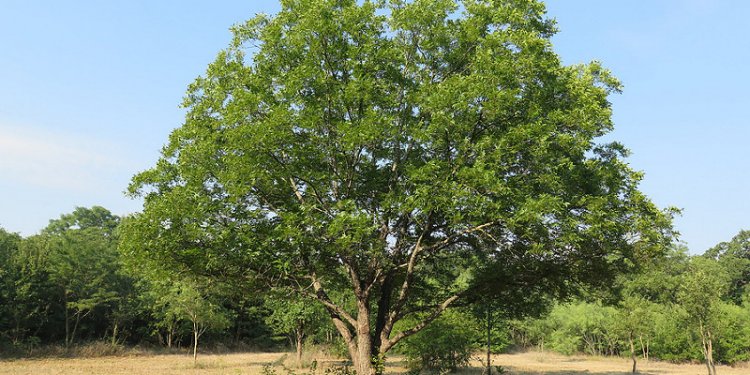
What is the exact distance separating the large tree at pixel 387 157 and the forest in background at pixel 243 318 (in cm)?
288

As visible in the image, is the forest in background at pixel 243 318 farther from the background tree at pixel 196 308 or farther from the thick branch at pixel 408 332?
the thick branch at pixel 408 332

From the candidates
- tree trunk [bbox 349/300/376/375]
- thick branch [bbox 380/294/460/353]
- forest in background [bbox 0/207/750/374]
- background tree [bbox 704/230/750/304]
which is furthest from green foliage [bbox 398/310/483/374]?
background tree [bbox 704/230/750/304]

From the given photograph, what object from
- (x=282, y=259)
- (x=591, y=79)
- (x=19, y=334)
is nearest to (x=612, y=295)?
(x=591, y=79)

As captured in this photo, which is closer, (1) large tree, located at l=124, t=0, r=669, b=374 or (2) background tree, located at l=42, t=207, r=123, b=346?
(1) large tree, located at l=124, t=0, r=669, b=374

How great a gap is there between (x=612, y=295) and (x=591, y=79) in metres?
7.57

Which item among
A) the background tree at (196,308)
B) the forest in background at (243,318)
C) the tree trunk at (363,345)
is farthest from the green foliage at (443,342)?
the background tree at (196,308)

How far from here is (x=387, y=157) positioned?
15.3 meters

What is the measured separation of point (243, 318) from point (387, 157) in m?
53.0

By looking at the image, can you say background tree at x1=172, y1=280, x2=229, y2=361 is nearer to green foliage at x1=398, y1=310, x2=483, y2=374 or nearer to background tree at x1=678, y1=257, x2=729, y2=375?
green foliage at x1=398, y1=310, x2=483, y2=374

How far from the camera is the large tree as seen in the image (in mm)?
12344

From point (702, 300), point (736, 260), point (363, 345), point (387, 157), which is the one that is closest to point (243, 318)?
point (702, 300)

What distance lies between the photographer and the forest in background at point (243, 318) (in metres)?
30.4

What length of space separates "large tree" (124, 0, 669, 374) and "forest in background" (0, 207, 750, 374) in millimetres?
2885

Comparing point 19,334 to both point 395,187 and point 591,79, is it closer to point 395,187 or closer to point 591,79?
point 395,187
